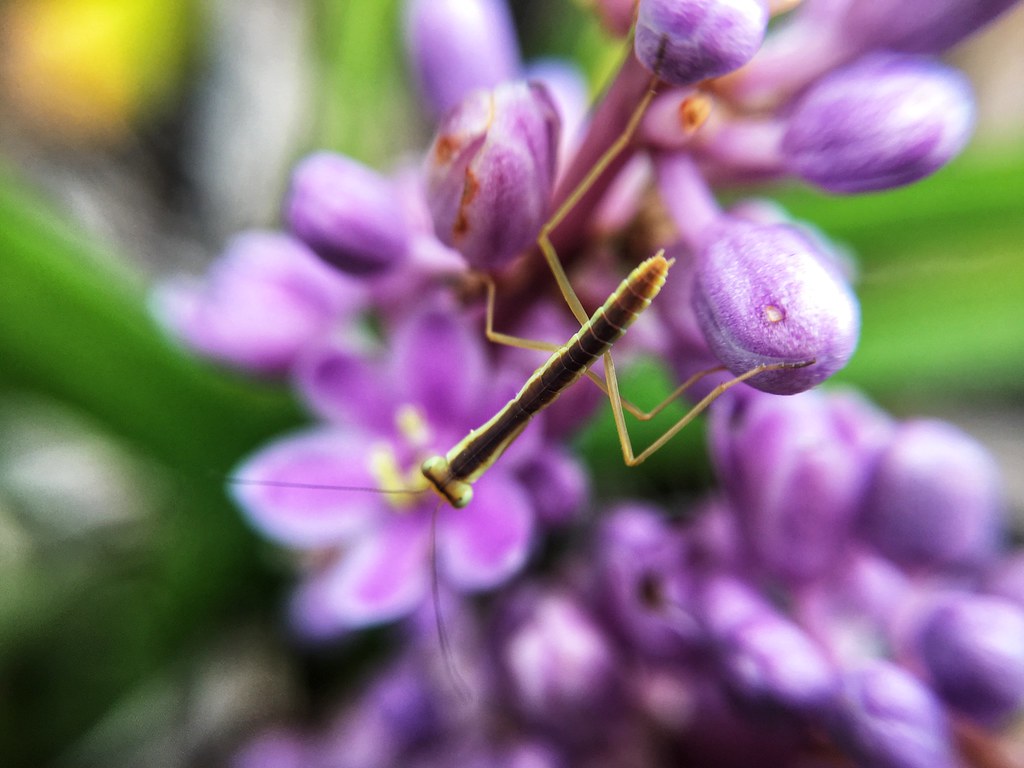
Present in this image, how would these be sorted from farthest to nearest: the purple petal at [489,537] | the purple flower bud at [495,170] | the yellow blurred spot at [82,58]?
the yellow blurred spot at [82,58] < the purple petal at [489,537] < the purple flower bud at [495,170]

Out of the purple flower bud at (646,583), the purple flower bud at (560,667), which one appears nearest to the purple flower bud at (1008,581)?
the purple flower bud at (646,583)

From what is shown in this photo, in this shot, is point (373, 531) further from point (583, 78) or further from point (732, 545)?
point (583, 78)

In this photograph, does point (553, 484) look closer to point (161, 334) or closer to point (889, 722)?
point (889, 722)

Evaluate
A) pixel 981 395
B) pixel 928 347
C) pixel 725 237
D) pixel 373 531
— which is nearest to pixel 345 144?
pixel 373 531

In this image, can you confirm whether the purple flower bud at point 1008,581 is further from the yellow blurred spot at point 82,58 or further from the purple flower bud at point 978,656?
the yellow blurred spot at point 82,58

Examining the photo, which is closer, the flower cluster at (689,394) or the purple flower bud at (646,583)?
the flower cluster at (689,394)

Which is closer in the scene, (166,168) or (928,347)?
(928,347)

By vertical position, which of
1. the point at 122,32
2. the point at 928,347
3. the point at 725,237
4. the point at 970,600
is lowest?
the point at 928,347
